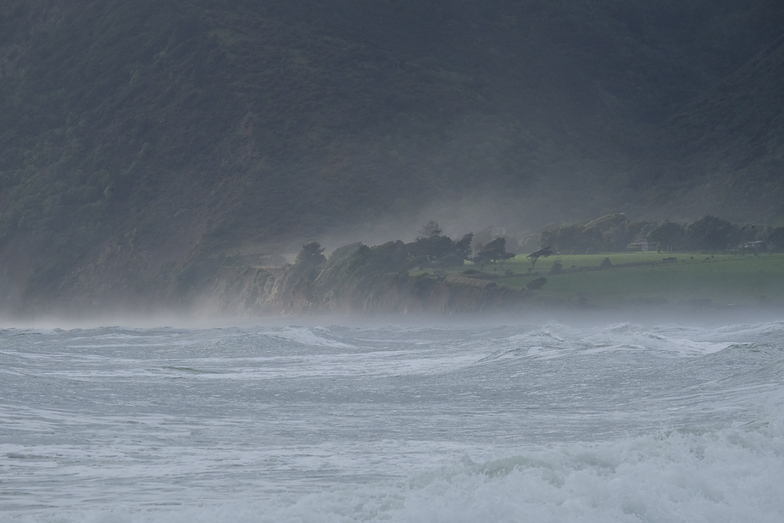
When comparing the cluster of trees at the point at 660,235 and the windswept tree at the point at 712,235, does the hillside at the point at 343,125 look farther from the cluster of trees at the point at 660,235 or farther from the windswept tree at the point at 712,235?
the windswept tree at the point at 712,235

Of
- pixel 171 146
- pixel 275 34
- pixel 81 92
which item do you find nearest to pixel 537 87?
pixel 275 34

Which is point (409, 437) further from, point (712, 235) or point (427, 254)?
point (427, 254)

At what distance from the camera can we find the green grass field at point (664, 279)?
2016 inches

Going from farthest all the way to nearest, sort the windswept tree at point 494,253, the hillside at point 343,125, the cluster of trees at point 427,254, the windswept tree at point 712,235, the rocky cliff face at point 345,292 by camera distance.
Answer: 1. the hillside at point 343,125
2. the cluster of trees at point 427,254
3. the windswept tree at point 494,253
4. the windswept tree at point 712,235
5. the rocky cliff face at point 345,292

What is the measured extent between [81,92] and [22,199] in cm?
1391

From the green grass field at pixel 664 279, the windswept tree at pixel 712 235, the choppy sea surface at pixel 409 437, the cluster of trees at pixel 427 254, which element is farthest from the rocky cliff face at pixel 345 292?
the choppy sea surface at pixel 409 437

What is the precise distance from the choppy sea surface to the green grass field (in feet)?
94.7

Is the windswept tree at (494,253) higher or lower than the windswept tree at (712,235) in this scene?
lower

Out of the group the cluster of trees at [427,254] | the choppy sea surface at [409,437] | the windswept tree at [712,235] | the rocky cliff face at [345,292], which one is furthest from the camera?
the cluster of trees at [427,254]

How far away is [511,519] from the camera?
8.83 m

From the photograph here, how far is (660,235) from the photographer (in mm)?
63719

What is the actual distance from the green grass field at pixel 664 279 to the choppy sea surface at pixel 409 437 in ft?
94.7

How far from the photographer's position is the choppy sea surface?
9180mm

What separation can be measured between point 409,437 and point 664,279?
43500 millimetres
